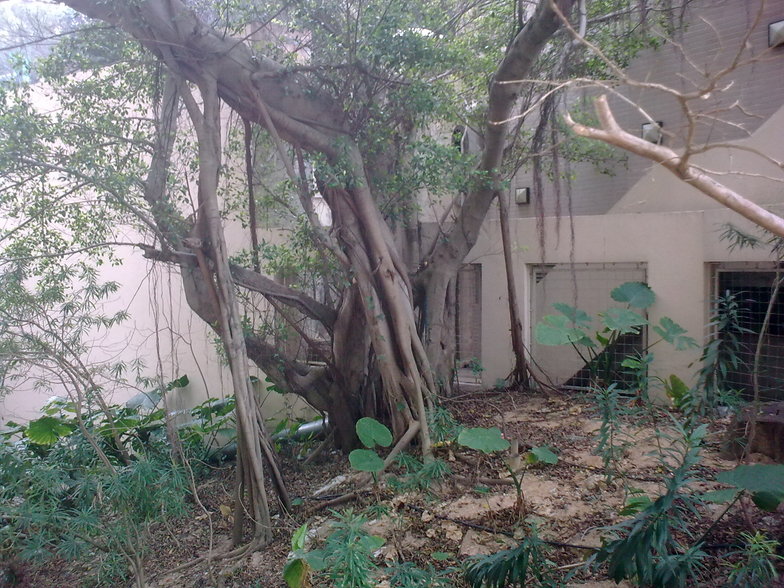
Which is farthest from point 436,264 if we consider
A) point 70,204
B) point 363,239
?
point 70,204

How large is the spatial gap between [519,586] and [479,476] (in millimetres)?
1847

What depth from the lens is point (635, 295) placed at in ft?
24.1

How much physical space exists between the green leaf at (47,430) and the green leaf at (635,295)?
19.0 feet

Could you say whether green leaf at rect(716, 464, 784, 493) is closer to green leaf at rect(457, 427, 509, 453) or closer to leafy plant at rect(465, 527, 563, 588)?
leafy plant at rect(465, 527, 563, 588)

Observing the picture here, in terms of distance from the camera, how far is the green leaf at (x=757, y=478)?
10.2 ft

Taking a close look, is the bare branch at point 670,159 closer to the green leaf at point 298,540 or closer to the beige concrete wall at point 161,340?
the green leaf at point 298,540

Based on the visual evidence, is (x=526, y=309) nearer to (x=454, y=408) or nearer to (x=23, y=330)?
(x=454, y=408)

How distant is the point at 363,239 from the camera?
6.44 meters

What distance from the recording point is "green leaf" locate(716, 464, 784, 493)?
3.09 m

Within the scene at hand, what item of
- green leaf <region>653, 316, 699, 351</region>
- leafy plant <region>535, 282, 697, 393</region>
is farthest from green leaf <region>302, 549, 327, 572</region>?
green leaf <region>653, 316, 699, 351</region>

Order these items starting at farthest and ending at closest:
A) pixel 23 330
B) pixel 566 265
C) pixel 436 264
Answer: pixel 566 265
pixel 436 264
pixel 23 330

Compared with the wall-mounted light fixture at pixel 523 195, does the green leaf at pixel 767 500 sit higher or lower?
lower

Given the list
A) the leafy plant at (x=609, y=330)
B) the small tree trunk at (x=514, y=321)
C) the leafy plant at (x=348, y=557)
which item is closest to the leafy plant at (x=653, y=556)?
the leafy plant at (x=348, y=557)

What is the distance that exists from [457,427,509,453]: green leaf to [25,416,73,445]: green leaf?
12.4 ft
